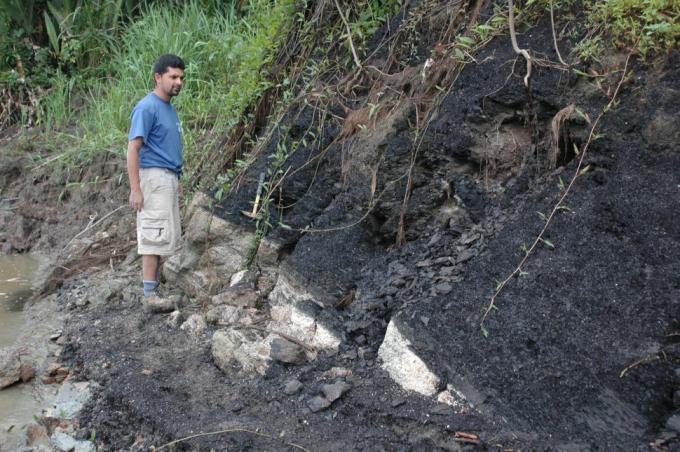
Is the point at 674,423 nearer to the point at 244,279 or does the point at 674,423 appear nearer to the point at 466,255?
the point at 466,255

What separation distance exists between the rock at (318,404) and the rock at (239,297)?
41.5 inches

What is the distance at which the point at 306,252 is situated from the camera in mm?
3834

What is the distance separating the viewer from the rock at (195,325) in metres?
4.01

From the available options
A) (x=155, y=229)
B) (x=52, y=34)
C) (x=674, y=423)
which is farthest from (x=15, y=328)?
(x=52, y=34)

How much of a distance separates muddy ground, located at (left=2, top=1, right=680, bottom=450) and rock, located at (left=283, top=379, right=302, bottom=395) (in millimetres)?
33

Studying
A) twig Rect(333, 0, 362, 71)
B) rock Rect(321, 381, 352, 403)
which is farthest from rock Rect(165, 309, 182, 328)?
twig Rect(333, 0, 362, 71)

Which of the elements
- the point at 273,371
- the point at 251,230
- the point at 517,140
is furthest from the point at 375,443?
the point at 251,230

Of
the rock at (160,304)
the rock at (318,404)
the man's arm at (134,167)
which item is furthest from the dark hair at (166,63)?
the rock at (318,404)

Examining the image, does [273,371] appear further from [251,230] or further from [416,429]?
[251,230]

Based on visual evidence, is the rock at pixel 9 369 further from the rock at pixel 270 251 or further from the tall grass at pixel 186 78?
the tall grass at pixel 186 78

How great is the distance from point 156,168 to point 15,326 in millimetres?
1470

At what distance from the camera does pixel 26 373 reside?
Result: 13.1ft

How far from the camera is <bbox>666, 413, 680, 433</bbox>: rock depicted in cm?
243

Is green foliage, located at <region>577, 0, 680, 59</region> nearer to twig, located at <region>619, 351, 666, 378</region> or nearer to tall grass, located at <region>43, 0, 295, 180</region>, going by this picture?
twig, located at <region>619, 351, 666, 378</region>
